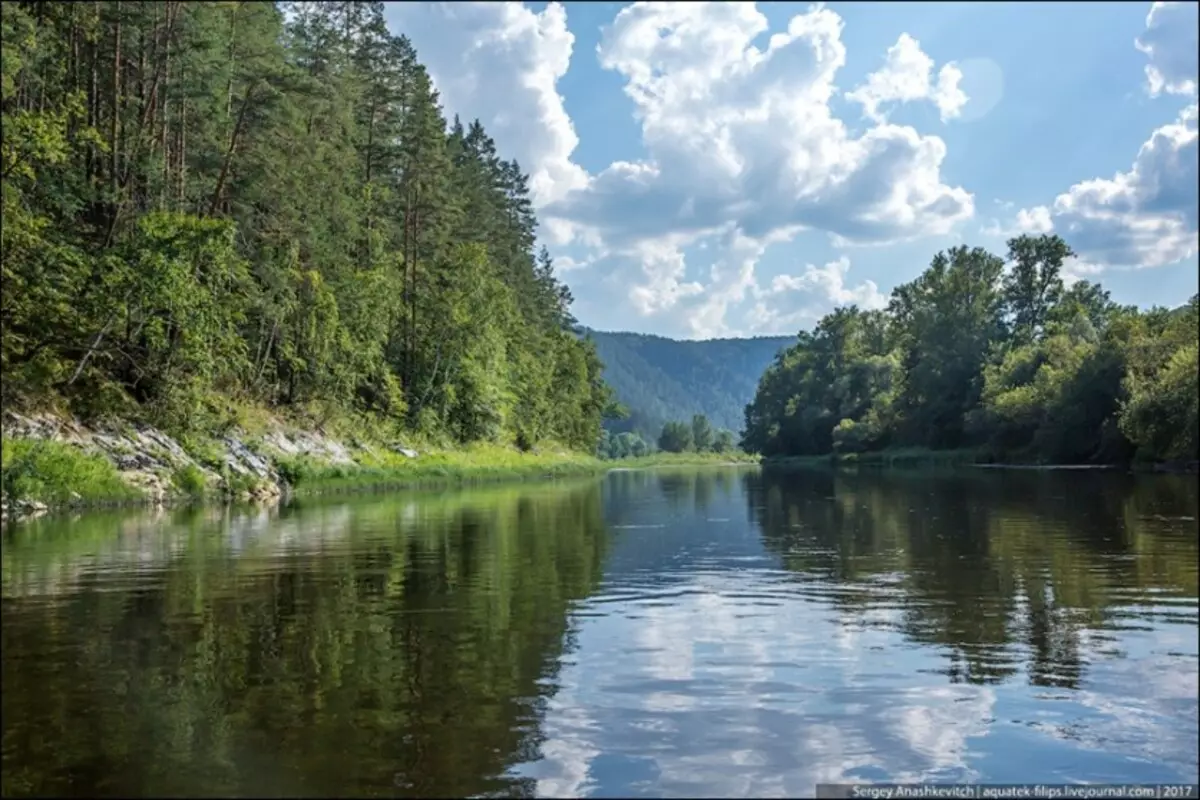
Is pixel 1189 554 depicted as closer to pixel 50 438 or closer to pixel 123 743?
pixel 123 743

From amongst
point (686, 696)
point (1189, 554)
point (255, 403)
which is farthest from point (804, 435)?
point (686, 696)

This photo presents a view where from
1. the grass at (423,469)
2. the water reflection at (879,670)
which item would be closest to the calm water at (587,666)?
the water reflection at (879,670)

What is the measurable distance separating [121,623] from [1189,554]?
18971mm

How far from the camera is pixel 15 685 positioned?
9.99 metres

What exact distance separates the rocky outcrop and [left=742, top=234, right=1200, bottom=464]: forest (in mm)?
54691

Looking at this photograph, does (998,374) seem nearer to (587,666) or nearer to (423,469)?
(423,469)

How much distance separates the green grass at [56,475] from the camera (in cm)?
2954

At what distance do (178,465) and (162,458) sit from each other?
25.4 inches

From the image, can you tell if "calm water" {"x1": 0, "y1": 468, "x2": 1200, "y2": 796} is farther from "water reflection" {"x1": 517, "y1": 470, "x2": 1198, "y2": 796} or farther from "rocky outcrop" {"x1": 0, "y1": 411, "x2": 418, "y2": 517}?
"rocky outcrop" {"x1": 0, "y1": 411, "x2": 418, "y2": 517}

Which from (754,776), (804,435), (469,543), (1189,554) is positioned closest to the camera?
(754,776)

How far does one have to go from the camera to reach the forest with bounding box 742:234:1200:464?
75625mm

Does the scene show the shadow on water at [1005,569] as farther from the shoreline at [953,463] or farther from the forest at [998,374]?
the forest at [998,374]

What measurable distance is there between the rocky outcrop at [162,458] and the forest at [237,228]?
1060 mm

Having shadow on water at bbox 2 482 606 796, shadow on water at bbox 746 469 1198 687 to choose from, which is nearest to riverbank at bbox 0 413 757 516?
shadow on water at bbox 2 482 606 796
